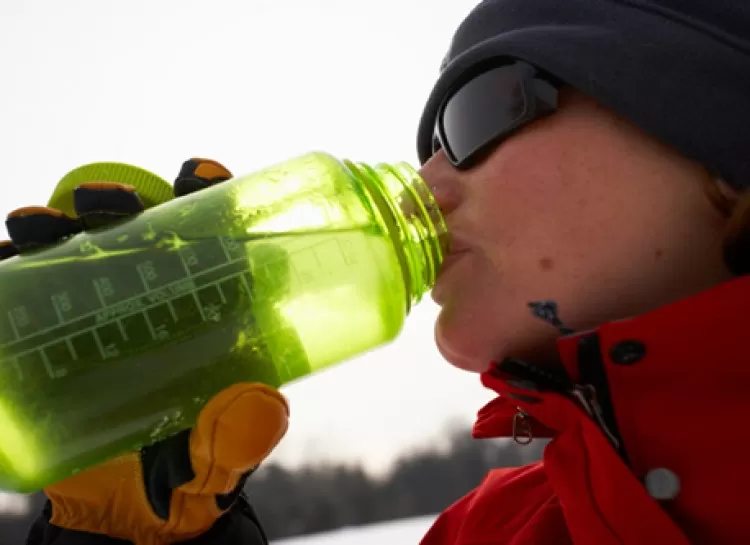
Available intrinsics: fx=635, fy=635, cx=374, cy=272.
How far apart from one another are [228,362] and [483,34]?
448 millimetres

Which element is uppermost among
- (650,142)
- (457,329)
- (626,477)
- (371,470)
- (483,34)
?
(483,34)

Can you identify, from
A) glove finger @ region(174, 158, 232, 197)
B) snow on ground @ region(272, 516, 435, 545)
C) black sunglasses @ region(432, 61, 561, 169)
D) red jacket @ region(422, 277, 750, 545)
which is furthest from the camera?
snow on ground @ region(272, 516, 435, 545)

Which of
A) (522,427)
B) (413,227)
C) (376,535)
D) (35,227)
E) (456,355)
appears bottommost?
(376,535)

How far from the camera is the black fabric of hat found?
0.56 meters

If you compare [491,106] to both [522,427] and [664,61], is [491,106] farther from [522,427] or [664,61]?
[522,427]

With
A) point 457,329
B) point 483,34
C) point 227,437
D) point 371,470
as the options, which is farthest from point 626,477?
point 371,470

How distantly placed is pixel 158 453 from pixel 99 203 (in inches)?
10.5

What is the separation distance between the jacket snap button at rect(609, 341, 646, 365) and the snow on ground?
147 cm

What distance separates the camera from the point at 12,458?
22.0 inches

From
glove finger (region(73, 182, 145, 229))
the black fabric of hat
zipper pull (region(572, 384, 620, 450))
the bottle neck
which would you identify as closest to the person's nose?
the bottle neck

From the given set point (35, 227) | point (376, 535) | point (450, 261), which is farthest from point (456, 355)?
point (376, 535)

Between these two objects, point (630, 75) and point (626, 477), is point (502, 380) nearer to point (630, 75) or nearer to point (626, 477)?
point (626, 477)

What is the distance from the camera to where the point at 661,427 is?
52cm

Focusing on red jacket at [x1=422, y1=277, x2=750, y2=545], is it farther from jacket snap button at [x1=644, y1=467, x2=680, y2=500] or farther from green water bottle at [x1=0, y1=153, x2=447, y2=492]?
green water bottle at [x1=0, y1=153, x2=447, y2=492]
